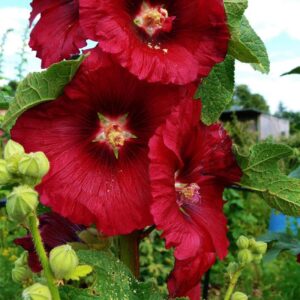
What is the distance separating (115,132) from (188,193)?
0.38 feet

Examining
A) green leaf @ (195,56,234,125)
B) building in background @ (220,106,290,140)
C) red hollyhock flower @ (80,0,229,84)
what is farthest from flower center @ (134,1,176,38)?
building in background @ (220,106,290,140)

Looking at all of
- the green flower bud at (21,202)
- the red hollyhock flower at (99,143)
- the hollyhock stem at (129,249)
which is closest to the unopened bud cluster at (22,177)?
the green flower bud at (21,202)

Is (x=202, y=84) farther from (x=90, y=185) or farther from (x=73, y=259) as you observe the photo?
(x=73, y=259)

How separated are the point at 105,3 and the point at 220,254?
313 mm

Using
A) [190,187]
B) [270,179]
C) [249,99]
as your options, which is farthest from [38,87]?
[249,99]

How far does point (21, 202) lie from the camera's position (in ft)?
1.59

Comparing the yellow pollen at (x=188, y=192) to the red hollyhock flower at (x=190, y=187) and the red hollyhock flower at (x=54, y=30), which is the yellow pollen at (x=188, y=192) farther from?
the red hollyhock flower at (x=54, y=30)

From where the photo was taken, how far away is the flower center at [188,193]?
2.34ft

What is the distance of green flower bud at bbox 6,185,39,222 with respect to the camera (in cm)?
48

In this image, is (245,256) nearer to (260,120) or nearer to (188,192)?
(188,192)

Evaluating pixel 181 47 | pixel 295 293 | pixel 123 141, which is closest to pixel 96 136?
pixel 123 141

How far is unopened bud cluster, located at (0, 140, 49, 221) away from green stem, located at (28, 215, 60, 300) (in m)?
0.01

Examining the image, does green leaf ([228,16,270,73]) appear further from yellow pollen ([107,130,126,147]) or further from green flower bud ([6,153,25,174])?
green flower bud ([6,153,25,174])

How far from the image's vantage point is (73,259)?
539mm
